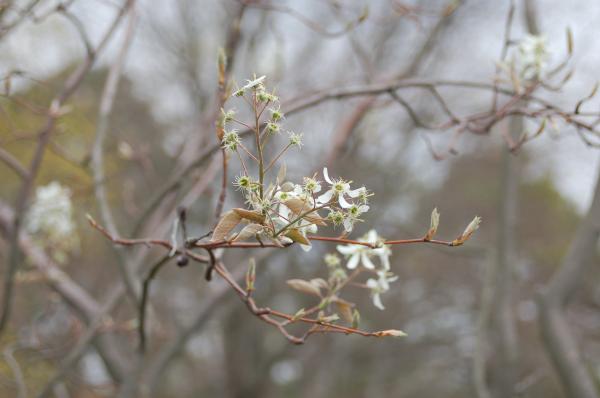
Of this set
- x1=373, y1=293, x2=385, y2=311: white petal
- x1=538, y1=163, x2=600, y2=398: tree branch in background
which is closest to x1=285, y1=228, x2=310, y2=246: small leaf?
x1=373, y1=293, x2=385, y2=311: white petal

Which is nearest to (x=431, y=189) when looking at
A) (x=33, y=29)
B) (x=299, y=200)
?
(x=33, y=29)

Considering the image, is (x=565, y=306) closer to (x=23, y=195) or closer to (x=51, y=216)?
(x=23, y=195)

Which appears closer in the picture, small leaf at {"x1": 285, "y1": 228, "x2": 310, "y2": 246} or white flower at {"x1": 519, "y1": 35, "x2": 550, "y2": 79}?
small leaf at {"x1": 285, "y1": 228, "x2": 310, "y2": 246}

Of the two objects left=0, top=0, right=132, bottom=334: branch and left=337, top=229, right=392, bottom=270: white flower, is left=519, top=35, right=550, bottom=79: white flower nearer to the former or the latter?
left=337, top=229, right=392, bottom=270: white flower

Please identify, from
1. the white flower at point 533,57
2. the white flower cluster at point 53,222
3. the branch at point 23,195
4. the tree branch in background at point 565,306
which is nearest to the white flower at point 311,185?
the branch at point 23,195

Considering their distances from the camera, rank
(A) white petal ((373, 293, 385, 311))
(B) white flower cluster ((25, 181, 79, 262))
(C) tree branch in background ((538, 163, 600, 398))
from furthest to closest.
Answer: (B) white flower cluster ((25, 181, 79, 262)), (C) tree branch in background ((538, 163, 600, 398)), (A) white petal ((373, 293, 385, 311))

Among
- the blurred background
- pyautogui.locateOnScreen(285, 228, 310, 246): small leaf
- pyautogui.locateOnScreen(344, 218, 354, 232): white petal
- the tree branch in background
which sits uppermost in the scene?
the blurred background

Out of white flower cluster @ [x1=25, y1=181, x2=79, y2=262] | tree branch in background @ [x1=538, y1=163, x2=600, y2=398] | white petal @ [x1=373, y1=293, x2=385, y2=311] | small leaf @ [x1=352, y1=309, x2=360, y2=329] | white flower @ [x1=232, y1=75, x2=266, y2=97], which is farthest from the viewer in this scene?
white flower cluster @ [x1=25, y1=181, x2=79, y2=262]
